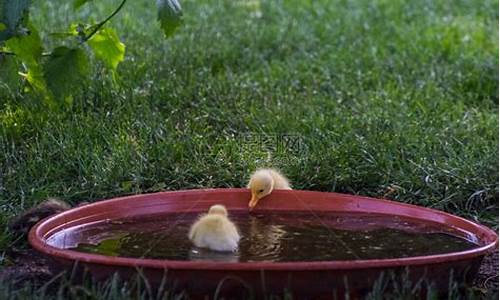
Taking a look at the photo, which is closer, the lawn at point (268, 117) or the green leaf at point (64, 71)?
the green leaf at point (64, 71)

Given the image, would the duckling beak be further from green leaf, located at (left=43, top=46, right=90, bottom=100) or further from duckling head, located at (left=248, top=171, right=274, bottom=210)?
green leaf, located at (left=43, top=46, right=90, bottom=100)

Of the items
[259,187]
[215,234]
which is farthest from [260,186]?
[215,234]

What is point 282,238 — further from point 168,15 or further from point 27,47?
point 27,47

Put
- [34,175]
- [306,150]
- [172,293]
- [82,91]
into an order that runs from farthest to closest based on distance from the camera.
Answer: [82,91]
[306,150]
[34,175]
[172,293]

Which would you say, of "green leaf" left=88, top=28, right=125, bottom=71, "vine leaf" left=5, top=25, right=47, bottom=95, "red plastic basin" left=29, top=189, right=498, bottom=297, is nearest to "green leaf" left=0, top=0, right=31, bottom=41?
"vine leaf" left=5, top=25, right=47, bottom=95

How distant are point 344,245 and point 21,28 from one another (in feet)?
4.00

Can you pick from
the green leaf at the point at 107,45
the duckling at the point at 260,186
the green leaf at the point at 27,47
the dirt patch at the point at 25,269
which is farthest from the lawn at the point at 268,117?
the duckling at the point at 260,186

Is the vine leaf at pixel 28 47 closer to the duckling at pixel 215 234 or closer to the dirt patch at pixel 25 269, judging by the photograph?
the dirt patch at pixel 25 269

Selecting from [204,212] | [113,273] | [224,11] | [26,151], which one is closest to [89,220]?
[204,212]

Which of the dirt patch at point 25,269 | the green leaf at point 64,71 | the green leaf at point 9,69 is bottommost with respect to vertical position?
the dirt patch at point 25,269

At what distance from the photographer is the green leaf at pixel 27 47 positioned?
12.7 feet

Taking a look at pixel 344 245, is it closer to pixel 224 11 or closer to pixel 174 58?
pixel 174 58

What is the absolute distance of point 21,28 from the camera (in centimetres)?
362

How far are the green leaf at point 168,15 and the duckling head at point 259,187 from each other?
1.76 ft
